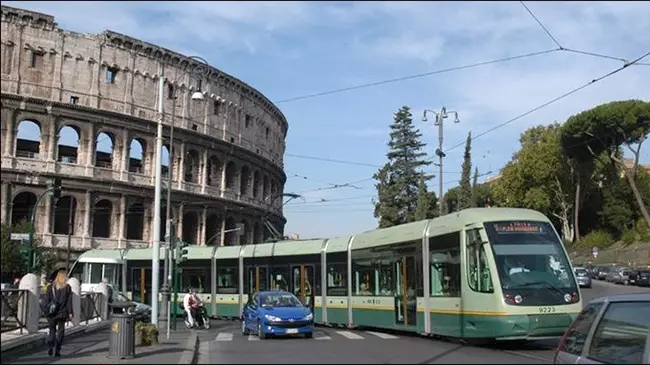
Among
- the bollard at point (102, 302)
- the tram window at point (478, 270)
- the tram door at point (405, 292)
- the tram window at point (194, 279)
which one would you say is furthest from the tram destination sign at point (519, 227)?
the tram window at point (194, 279)

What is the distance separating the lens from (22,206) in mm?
56562

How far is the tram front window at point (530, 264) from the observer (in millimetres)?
14727

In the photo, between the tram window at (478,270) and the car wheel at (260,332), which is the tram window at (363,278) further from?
the tram window at (478,270)

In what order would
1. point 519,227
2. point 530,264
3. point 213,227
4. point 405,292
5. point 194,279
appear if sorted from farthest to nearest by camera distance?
1. point 213,227
2. point 194,279
3. point 405,292
4. point 519,227
5. point 530,264

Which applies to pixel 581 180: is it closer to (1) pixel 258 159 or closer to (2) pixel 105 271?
(1) pixel 258 159

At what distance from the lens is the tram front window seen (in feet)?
48.3

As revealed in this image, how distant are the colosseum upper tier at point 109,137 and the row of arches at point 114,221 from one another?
4.7 inches

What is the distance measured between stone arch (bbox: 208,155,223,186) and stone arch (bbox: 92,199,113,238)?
11039 mm

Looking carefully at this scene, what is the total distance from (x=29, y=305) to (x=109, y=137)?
44231 mm

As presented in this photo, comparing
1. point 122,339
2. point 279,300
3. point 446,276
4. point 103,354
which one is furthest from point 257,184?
point 122,339

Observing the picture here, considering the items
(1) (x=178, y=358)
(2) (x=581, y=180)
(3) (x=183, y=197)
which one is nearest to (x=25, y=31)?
(3) (x=183, y=197)

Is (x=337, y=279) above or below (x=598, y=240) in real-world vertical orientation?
below

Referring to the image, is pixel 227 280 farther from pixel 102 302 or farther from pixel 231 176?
pixel 231 176

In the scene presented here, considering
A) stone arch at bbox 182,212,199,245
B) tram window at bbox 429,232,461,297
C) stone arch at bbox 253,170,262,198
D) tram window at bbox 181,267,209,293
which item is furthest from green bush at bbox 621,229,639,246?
tram window at bbox 429,232,461,297
